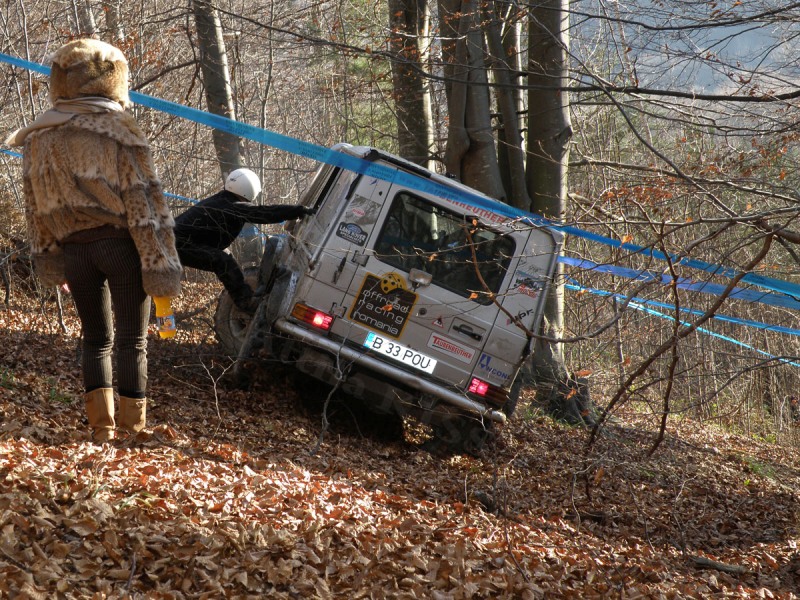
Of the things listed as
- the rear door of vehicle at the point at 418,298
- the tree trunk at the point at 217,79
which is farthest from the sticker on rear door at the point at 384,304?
the tree trunk at the point at 217,79

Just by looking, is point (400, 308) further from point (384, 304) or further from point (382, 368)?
point (382, 368)

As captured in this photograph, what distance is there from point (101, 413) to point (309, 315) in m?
2.55

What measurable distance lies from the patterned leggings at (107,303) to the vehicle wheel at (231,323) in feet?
10.8

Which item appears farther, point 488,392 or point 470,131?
point 470,131

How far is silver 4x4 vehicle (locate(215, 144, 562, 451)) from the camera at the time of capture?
7.18 meters

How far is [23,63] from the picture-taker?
259 inches

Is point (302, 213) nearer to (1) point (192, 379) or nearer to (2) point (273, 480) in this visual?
(1) point (192, 379)

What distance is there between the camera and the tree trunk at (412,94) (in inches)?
464

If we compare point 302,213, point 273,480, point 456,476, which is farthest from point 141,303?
point 456,476

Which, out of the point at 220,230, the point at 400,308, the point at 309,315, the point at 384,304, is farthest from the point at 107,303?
the point at 220,230

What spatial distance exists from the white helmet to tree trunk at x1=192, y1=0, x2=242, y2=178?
169 inches

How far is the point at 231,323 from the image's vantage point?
8.45 metres

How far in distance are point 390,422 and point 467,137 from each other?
407 centimetres

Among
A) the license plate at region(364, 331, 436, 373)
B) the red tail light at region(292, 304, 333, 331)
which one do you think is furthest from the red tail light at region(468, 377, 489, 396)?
the red tail light at region(292, 304, 333, 331)
